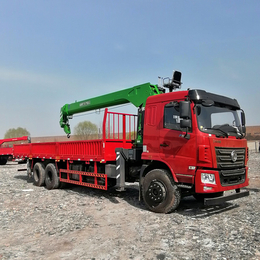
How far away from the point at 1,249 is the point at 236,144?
520 cm

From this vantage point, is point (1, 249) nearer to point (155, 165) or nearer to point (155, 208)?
point (155, 208)

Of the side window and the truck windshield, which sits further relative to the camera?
the side window

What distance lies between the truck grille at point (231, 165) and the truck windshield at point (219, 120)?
39cm

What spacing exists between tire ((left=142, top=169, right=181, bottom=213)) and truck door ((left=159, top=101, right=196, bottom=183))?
0.28 metres

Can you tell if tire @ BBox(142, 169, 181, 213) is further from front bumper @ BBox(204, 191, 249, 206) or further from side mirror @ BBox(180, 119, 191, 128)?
side mirror @ BBox(180, 119, 191, 128)

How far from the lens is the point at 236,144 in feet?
20.7

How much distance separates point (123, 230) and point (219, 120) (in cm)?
329

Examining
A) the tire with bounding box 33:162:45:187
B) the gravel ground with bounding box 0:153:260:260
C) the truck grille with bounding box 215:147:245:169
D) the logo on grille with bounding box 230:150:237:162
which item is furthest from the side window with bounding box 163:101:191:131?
the tire with bounding box 33:162:45:187

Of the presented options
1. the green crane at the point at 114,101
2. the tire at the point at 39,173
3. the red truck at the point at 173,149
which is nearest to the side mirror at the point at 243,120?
the red truck at the point at 173,149

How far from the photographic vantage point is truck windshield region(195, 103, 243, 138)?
600 centimetres

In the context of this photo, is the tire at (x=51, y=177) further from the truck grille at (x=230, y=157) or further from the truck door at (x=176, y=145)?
the truck grille at (x=230, y=157)

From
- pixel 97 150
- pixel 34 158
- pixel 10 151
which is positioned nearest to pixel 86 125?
pixel 10 151

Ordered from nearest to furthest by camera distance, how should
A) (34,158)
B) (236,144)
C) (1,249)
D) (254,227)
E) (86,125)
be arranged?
(1,249), (254,227), (236,144), (34,158), (86,125)

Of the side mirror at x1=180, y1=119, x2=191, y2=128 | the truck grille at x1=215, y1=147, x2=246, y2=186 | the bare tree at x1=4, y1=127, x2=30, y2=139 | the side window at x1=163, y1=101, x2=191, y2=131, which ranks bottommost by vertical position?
the truck grille at x1=215, y1=147, x2=246, y2=186
